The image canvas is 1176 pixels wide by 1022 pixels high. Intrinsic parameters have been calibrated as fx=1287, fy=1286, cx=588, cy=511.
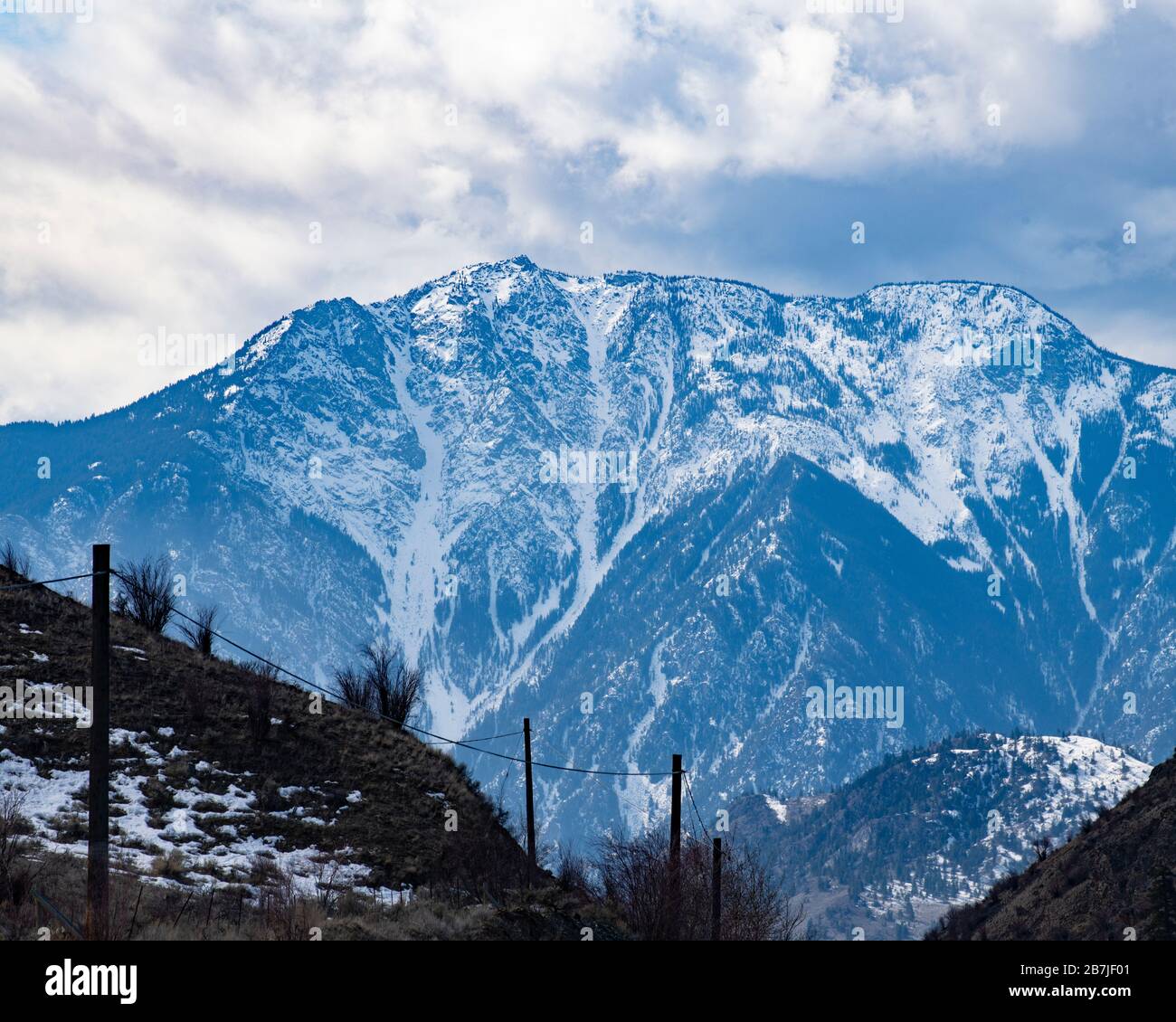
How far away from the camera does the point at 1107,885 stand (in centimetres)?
5347

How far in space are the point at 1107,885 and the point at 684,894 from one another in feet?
80.1

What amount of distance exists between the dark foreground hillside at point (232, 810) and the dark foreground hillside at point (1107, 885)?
23.2 meters

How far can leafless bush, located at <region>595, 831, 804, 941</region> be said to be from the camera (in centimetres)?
3506

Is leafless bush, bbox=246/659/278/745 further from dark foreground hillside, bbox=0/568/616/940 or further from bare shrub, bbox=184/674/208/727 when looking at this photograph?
→ bare shrub, bbox=184/674/208/727

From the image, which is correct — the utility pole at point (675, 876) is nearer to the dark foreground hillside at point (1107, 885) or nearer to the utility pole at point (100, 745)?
the dark foreground hillside at point (1107, 885)

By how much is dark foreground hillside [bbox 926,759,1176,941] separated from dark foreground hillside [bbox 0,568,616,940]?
23236 mm

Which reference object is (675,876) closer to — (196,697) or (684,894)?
(684,894)

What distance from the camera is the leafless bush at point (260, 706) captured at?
46.4 m

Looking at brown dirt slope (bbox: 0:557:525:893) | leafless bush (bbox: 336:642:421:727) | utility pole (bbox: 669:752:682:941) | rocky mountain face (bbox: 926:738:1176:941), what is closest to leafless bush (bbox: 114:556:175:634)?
brown dirt slope (bbox: 0:557:525:893)

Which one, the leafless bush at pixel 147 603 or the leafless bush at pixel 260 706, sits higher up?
the leafless bush at pixel 147 603

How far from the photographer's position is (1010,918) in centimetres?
5797

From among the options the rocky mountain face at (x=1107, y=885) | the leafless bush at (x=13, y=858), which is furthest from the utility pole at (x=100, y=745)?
the rocky mountain face at (x=1107, y=885)
